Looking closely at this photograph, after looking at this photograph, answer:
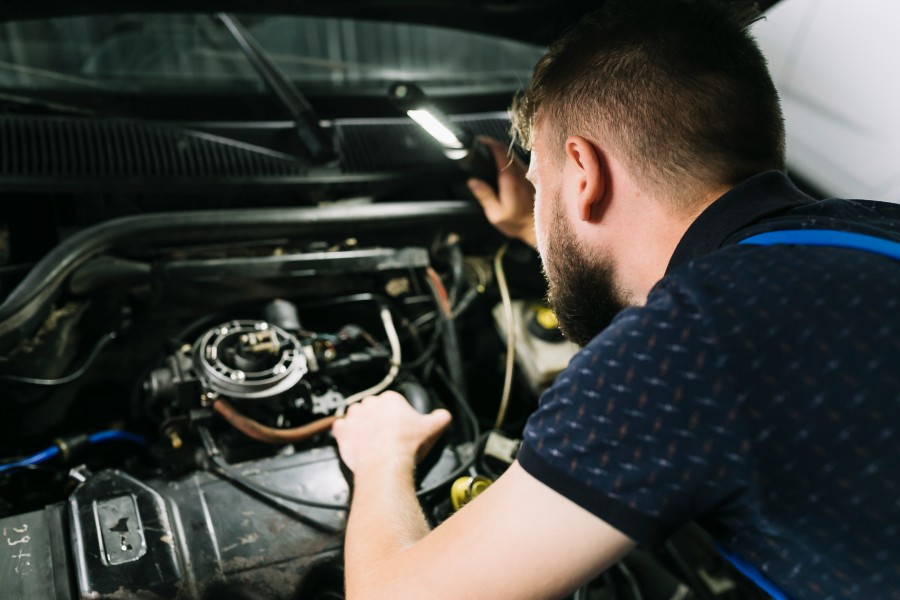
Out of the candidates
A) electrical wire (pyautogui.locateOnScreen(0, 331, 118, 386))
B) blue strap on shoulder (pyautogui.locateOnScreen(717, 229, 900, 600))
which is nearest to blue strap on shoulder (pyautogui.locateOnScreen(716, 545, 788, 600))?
blue strap on shoulder (pyautogui.locateOnScreen(717, 229, 900, 600))

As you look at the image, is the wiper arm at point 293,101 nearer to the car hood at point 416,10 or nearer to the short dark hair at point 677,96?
the car hood at point 416,10

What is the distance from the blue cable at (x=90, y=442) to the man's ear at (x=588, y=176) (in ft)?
2.95

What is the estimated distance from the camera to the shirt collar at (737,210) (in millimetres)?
778

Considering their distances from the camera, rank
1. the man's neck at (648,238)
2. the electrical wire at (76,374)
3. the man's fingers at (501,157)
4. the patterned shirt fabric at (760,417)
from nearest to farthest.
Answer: the patterned shirt fabric at (760,417) < the man's neck at (648,238) < the electrical wire at (76,374) < the man's fingers at (501,157)

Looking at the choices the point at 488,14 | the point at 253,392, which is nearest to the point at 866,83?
the point at 488,14

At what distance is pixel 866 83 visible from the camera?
→ 6.03 ft

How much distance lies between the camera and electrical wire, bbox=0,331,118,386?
1166mm

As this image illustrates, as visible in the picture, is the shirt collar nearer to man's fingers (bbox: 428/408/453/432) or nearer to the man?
the man

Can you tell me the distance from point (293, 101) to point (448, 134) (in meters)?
0.35

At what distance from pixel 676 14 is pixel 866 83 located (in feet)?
4.02

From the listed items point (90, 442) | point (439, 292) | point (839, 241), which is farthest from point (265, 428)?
point (839, 241)

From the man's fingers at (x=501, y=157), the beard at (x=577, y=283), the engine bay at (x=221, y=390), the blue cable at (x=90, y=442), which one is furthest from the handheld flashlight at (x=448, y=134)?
the blue cable at (x=90, y=442)

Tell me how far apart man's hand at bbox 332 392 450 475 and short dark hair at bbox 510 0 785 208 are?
51 cm

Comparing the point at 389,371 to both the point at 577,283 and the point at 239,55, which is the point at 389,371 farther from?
the point at 239,55
